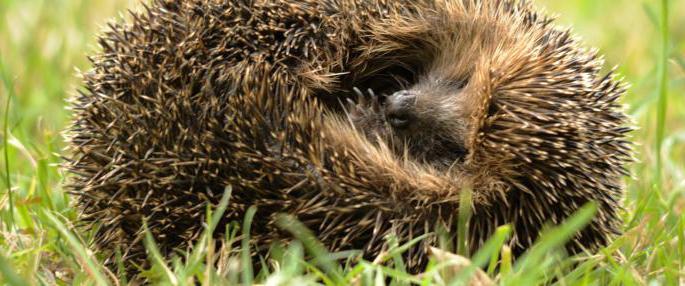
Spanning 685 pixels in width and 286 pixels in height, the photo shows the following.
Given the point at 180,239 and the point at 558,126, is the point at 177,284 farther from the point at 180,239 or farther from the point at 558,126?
the point at 558,126

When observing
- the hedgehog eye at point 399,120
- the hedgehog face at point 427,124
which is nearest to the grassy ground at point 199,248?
the hedgehog face at point 427,124

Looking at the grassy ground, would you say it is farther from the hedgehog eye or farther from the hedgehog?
the hedgehog eye

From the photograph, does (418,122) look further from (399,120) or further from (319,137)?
(319,137)

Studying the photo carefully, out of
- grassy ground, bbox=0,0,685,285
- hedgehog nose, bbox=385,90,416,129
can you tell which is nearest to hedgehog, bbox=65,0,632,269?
hedgehog nose, bbox=385,90,416,129

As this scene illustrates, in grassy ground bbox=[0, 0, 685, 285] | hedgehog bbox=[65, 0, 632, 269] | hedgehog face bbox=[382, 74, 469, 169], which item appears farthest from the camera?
hedgehog face bbox=[382, 74, 469, 169]

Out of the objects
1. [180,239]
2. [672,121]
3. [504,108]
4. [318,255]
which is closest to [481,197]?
[504,108]

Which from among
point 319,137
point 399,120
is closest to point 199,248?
point 319,137

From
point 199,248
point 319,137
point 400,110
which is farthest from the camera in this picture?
point 400,110
